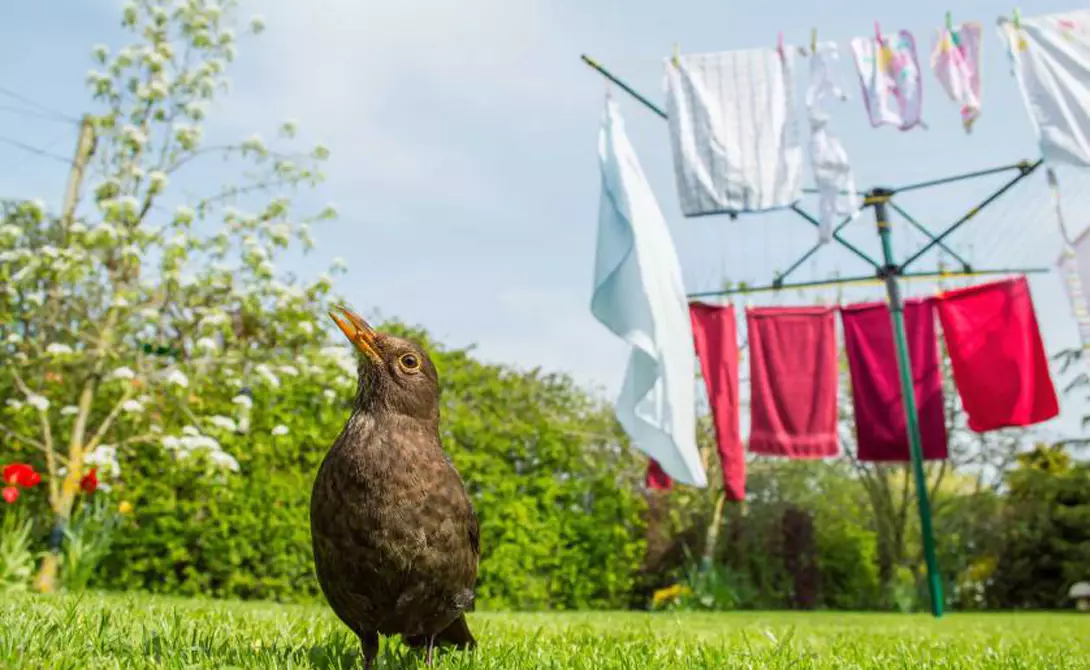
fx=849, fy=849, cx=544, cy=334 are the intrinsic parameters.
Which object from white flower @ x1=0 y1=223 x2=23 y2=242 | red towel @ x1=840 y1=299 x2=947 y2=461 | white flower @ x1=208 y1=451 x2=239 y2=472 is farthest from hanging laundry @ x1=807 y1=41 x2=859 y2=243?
white flower @ x1=0 y1=223 x2=23 y2=242

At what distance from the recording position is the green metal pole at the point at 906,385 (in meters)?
8.27

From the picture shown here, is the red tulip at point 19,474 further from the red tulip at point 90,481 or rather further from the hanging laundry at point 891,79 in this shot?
the hanging laundry at point 891,79

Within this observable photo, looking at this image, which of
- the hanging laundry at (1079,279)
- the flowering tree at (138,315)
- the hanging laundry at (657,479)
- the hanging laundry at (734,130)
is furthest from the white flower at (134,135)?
the hanging laundry at (1079,279)

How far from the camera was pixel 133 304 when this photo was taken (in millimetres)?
8016

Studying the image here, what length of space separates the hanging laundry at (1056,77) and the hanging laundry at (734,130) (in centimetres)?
191

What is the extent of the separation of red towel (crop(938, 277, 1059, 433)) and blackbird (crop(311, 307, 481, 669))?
7655 mm

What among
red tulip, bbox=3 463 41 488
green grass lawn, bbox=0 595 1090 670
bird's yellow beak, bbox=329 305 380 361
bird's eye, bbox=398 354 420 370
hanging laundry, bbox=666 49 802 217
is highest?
hanging laundry, bbox=666 49 802 217

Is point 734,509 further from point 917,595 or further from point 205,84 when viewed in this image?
point 205,84

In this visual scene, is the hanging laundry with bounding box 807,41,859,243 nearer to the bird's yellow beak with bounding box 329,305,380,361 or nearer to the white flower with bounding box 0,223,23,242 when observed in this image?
the bird's yellow beak with bounding box 329,305,380,361

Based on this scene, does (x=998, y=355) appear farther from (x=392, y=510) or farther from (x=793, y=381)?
(x=392, y=510)

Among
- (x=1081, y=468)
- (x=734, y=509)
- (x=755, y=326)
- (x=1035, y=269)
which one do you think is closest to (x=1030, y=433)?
(x=1081, y=468)

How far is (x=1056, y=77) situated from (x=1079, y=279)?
1.73 metres

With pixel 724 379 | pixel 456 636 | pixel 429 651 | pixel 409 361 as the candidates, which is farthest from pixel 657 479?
pixel 409 361

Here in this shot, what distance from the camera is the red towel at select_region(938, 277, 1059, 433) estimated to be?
8352 mm
